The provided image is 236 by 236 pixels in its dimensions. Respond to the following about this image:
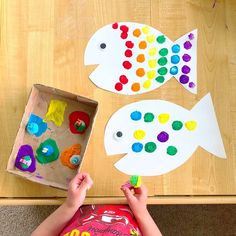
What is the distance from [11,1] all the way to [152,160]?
1.57 feet

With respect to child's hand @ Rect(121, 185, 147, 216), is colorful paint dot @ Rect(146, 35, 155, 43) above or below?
above

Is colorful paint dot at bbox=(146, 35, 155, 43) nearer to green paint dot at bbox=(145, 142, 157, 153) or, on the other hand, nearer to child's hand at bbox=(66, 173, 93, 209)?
green paint dot at bbox=(145, 142, 157, 153)

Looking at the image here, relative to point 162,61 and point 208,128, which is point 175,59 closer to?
point 162,61

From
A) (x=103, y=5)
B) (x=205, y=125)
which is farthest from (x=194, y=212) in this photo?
(x=103, y=5)

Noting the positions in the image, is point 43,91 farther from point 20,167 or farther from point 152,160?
point 152,160

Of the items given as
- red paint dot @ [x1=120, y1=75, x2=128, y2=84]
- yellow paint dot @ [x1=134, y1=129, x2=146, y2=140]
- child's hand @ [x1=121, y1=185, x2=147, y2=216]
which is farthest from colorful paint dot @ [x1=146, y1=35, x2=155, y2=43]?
child's hand @ [x1=121, y1=185, x2=147, y2=216]

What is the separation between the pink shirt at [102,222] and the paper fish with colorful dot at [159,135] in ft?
0.29

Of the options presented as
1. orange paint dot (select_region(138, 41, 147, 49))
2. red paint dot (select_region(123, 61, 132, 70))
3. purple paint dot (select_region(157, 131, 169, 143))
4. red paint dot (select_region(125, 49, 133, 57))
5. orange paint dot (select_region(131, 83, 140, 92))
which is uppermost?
orange paint dot (select_region(138, 41, 147, 49))

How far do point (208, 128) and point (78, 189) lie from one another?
0.31 metres

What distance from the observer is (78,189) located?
30.8 inches

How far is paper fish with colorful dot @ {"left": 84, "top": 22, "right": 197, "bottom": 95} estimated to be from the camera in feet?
2.86

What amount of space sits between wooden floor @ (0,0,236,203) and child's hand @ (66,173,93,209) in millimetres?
42

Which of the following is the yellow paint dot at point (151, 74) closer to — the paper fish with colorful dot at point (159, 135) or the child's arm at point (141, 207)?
the paper fish with colorful dot at point (159, 135)

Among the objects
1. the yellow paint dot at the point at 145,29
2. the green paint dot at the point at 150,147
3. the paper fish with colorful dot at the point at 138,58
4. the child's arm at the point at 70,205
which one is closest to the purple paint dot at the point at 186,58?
the paper fish with colorful dot at the point at 138,58
